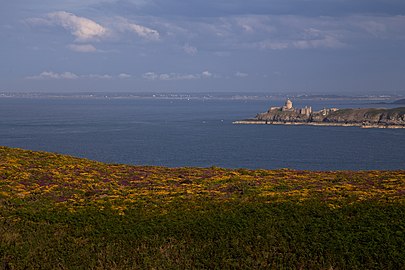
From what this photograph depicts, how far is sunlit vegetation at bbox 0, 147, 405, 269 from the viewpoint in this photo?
55.9ft

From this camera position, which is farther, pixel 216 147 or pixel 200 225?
pixel 216 147

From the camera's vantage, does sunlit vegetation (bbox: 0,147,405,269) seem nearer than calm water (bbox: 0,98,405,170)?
Yes

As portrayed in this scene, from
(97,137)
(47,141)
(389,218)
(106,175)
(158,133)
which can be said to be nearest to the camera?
(389,218)

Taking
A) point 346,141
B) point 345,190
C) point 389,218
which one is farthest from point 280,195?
point 346,141

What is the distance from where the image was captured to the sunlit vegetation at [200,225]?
55.9 feet

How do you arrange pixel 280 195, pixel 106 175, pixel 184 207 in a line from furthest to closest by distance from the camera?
pixel 106 175 < pixel 280 195 < pixel 184 207

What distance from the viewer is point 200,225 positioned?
740 inches

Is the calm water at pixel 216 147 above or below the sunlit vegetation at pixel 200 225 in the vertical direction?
below

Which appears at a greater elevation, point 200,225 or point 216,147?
point 200,225

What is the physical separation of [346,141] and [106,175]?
154999mm

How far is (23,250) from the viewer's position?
17203 mm

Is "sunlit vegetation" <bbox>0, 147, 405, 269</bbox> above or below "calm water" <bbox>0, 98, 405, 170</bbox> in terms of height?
above

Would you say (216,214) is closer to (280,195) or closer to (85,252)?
(280,195)

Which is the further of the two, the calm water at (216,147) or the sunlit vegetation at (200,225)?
the calm water at (216,147)
